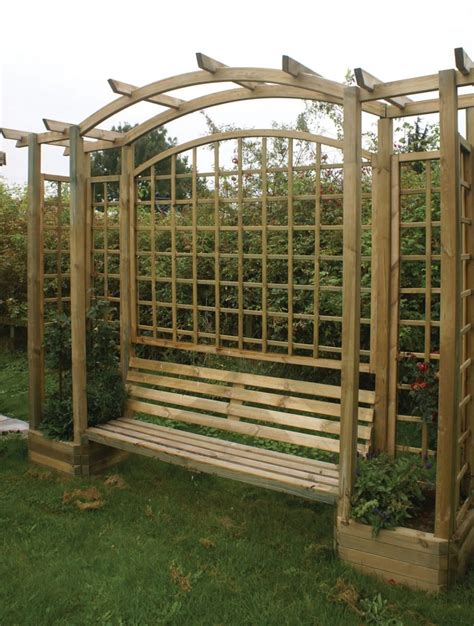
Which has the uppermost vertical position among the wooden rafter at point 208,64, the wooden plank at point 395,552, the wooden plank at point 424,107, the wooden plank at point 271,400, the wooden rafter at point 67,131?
the wooden rafter at point 208,64

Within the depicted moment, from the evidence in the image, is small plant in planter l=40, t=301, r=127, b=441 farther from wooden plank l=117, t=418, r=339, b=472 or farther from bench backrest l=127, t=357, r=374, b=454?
wooden plank l=117, t=418, r=339, b=472

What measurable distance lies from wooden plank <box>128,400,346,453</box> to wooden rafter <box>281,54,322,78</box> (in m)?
2.03

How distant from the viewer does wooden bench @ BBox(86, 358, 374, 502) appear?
3.60 metres

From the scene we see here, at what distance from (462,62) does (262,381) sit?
2.24 meters

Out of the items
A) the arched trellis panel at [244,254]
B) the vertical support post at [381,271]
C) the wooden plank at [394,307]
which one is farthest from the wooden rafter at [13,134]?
the wooden plank at [394,307]

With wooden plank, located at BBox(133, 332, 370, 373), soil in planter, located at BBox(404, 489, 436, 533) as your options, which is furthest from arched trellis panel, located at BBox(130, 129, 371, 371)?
soil in planter, located at BBox(404, 489, 436, 533)

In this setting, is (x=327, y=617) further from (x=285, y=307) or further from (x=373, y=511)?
(x=285, y=307)

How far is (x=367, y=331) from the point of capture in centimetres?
558

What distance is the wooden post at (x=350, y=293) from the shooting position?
10.3 ft

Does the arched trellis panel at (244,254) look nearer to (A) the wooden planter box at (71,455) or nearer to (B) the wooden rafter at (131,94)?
(B) the wooden rafter at (131,94)

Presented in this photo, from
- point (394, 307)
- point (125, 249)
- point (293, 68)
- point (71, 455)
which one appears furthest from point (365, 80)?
point (71, 455)

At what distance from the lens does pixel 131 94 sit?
412 centimetres

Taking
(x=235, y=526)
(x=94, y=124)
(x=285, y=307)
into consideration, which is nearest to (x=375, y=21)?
(x=285, y=307)

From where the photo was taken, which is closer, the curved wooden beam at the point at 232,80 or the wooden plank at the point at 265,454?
the curved wooden beam at the point at 232,80
